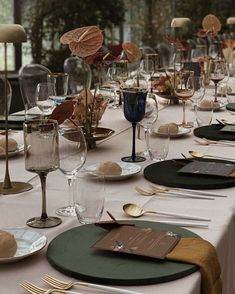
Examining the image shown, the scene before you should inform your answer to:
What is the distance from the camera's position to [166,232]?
145 centimetres

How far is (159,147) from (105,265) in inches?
40.2

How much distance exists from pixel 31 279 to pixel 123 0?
7433 mm

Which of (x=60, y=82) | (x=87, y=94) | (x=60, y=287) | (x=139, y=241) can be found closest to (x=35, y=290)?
(x=60, y=287)

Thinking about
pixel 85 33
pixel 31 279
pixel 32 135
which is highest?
pixel 85 33

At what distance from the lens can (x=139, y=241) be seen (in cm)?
138

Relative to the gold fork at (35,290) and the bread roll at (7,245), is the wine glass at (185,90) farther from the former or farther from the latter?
the gold fork at (35,290)

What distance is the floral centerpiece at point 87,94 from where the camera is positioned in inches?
74.6

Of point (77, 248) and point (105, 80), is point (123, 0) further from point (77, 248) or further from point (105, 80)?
point (77, 248)

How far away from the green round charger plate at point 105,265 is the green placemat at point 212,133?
1.29 meters

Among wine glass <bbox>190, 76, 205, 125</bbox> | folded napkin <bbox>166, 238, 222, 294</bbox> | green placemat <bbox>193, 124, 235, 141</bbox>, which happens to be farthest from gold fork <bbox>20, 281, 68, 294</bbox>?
wine glass <bbox>190, 76, 205, 125</bbox>

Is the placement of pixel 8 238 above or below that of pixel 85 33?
below

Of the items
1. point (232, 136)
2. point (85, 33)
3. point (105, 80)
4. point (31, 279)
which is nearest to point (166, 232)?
point (31, 279)

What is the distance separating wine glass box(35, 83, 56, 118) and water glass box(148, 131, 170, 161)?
2.36 ft

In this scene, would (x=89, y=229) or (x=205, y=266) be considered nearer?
(x=205, y=266)
